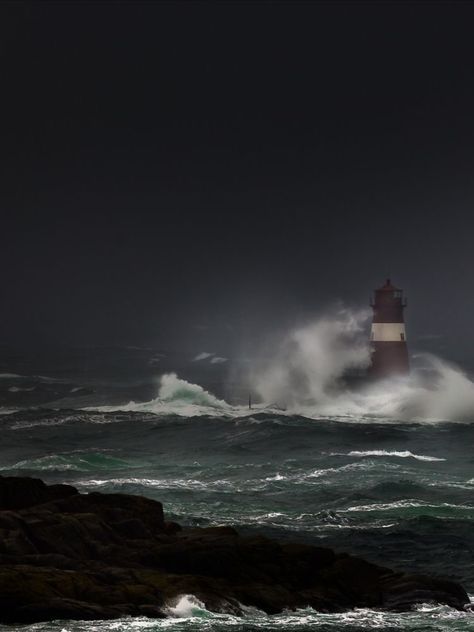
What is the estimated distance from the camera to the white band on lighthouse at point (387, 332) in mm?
69562

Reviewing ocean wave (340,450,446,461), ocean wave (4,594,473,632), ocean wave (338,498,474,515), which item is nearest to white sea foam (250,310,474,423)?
ocean wave (340,450,446,461)

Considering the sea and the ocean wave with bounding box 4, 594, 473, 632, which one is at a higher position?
the sea

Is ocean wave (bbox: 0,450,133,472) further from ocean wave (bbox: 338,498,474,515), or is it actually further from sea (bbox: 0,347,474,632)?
ocean wave (bbox: 338,498,474,515)

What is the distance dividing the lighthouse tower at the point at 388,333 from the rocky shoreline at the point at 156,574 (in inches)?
1590

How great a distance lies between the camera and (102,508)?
30578mm

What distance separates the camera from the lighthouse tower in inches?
2729

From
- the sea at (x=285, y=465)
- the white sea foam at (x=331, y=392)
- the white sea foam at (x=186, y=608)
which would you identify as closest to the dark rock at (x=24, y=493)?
the sea at (x=285, y=465)

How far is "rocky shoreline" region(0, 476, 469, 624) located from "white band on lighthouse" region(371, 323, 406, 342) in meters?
40.4

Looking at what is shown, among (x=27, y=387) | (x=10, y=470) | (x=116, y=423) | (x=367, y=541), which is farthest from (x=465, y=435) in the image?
(x=27, y=387)

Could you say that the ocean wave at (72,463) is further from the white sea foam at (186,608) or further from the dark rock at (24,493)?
the white sea foam at (186,608)

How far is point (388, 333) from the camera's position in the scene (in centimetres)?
6969

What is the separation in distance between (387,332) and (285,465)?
73.0 feet

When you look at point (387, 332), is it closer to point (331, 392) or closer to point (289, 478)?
point (331, 392)

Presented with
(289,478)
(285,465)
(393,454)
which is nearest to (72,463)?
(285,465)
